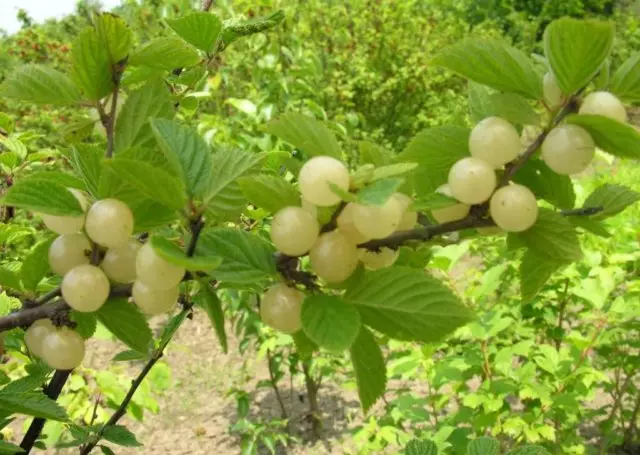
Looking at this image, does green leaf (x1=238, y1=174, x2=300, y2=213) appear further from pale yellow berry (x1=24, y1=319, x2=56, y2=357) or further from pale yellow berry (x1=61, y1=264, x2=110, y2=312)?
pale yellow berry (x1=24, y1=319, x2=56, y2=357)

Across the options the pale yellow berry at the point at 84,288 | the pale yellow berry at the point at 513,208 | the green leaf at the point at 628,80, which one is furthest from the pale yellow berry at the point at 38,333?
the green leaf at the point at 628,80

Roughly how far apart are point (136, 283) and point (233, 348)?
5.04m

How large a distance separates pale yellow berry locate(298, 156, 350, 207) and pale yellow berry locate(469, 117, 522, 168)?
4.6 inches

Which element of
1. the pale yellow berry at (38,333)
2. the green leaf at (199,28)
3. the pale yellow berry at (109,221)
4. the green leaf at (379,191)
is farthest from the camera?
the green leaf at (199,28)

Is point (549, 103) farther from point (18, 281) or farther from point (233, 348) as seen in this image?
point (233, 348)

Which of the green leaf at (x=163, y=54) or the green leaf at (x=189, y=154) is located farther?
the green leaf at (x=163, y=54)

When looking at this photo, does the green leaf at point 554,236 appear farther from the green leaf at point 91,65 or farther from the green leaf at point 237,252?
the green leaf at point 91,65

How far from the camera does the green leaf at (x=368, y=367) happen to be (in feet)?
1.80

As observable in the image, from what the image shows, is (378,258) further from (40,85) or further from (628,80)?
(40,85)

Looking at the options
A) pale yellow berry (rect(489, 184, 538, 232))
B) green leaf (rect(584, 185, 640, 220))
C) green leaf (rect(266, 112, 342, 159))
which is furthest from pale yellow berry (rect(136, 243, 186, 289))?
green leaf (rect(584, 185, 640, 220))

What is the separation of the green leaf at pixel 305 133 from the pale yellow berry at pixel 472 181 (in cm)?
9

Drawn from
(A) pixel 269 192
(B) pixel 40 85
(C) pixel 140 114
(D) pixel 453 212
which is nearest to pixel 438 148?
(D) pixel 453 212

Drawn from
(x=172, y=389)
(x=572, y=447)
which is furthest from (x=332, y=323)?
(x=172, y=389)

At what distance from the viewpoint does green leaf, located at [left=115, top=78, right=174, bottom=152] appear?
23.2 inches
